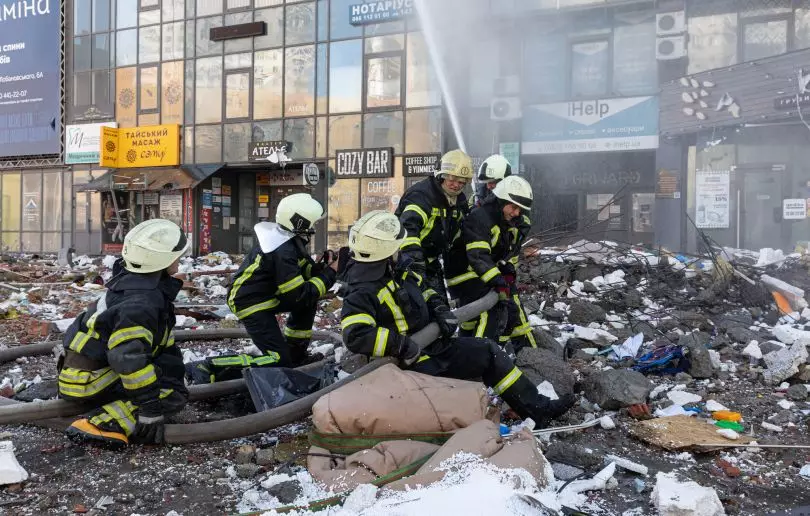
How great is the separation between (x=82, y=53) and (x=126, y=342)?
20.1m

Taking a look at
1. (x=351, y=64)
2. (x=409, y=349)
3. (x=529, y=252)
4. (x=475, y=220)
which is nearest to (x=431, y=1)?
(x=351, y=64)

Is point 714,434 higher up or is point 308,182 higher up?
point 308,182

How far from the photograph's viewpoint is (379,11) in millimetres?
16062

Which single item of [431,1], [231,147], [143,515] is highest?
[431,1]

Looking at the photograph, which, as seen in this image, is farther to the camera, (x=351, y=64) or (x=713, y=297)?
(x=351, y=64)

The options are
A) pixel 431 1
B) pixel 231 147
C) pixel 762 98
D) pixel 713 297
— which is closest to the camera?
pixel 713 297

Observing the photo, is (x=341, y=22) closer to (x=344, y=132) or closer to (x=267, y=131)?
(x=344, y=132)

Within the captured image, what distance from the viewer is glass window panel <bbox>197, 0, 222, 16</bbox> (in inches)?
716

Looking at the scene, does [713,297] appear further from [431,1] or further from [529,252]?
[431,1]

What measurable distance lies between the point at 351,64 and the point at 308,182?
317cm

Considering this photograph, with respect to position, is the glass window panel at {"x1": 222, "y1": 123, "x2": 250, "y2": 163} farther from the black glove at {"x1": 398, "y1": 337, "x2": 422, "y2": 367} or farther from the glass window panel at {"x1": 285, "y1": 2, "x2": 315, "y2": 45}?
the black glove at {"x1": 398, "y1": 337, "x2": 422, "y2": 367}

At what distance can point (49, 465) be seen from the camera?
346 cm

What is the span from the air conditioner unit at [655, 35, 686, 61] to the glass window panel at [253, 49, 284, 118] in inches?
368

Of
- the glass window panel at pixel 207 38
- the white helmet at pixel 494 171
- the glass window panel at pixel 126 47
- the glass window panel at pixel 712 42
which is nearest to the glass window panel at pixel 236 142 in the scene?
the glass window panel at pixel 207 38
